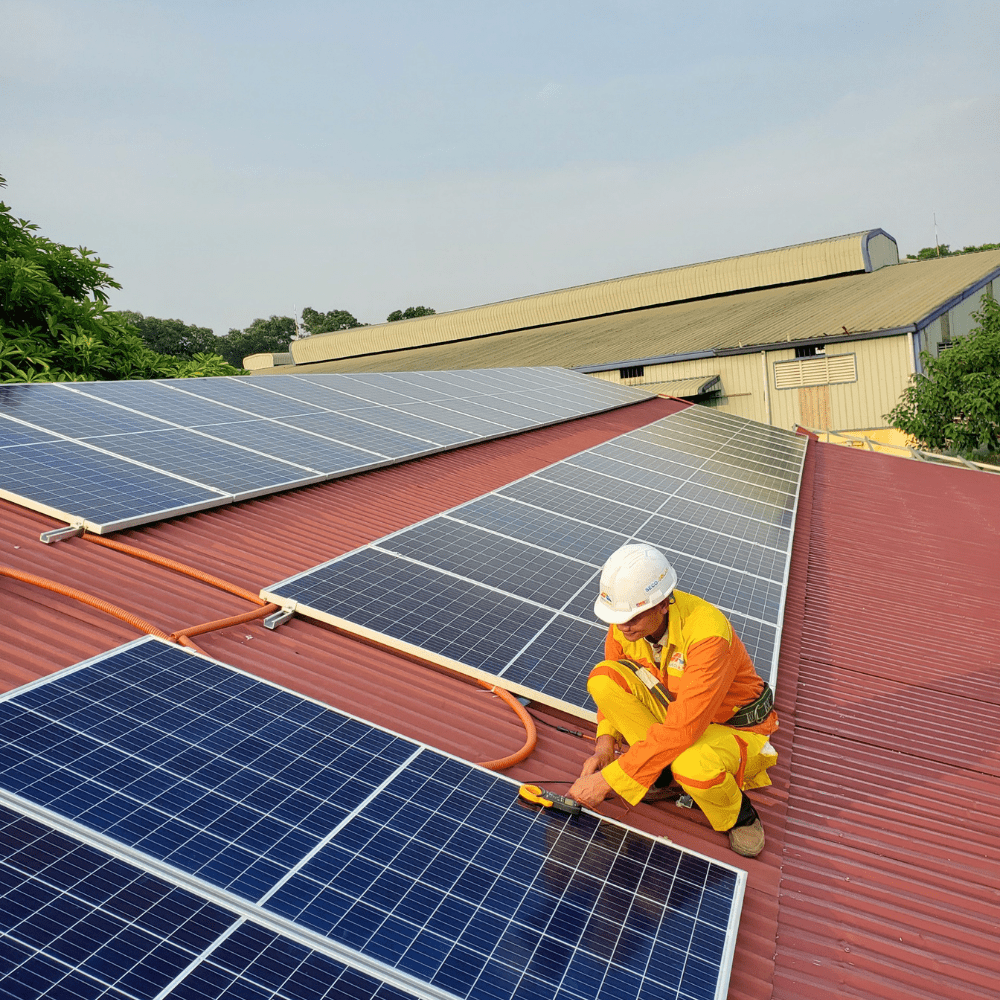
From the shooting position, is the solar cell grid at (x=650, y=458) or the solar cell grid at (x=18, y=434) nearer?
the solar cell grid at (x=18, y=434)

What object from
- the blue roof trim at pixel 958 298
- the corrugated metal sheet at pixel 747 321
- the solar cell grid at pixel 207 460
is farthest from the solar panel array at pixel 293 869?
the blue roof trim at pixel 958 298

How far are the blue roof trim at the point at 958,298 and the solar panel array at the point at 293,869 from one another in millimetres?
36105

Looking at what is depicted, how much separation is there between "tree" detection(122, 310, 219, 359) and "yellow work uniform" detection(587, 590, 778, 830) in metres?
107

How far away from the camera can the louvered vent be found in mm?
35219

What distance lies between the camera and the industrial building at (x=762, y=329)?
35.2m

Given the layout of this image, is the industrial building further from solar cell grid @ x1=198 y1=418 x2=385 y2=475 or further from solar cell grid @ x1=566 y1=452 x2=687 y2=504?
solar cell grid @ x1=198 y1=418 x2=385 y2=475

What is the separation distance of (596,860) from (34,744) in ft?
9.71

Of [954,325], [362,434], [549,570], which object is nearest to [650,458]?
[362,434]

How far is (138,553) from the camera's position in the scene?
21.8 ft

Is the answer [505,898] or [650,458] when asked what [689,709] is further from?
[650,458]

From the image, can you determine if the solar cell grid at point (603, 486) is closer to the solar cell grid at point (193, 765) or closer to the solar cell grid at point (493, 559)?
the solar cell grid at point (493, 559)

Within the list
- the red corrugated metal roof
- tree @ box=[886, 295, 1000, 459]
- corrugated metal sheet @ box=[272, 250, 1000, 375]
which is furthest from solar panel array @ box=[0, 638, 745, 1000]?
corrugated metal sheet @ box=[272, 250, 1000, 375]

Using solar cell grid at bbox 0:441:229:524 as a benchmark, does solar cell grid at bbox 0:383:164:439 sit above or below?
above

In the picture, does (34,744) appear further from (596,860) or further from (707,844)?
(707,844)
